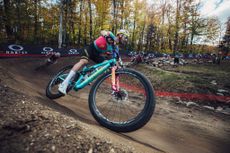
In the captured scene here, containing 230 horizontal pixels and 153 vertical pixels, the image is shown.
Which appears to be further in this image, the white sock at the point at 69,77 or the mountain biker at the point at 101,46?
the white sock at the point at 69,77

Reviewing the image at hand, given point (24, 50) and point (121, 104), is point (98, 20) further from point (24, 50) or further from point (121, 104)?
point (121, 104)

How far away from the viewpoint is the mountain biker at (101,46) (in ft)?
13.2

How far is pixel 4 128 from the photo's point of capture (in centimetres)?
207

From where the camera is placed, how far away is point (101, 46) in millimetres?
4352

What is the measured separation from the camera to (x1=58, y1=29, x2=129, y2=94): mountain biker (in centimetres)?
401

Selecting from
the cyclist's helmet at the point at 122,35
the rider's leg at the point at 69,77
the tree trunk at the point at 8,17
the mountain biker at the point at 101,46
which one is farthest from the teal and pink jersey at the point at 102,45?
the tree trunk at the point at 8,17

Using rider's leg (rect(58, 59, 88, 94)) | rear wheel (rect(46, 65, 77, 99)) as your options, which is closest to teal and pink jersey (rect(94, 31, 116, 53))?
rider's leg (rect(58, 59, 88, 94))

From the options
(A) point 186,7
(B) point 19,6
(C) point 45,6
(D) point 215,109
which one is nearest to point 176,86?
(D) point 215,109

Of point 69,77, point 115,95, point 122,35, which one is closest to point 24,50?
point 69,77

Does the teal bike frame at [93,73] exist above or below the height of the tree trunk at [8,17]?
below

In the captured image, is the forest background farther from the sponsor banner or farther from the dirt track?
the dirt track

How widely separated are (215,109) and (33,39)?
3123 cm

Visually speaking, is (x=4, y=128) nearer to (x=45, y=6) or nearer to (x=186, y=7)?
(x=45, y=6)

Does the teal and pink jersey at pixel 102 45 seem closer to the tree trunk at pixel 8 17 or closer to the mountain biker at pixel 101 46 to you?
the mountain biker at pixel 101 46
